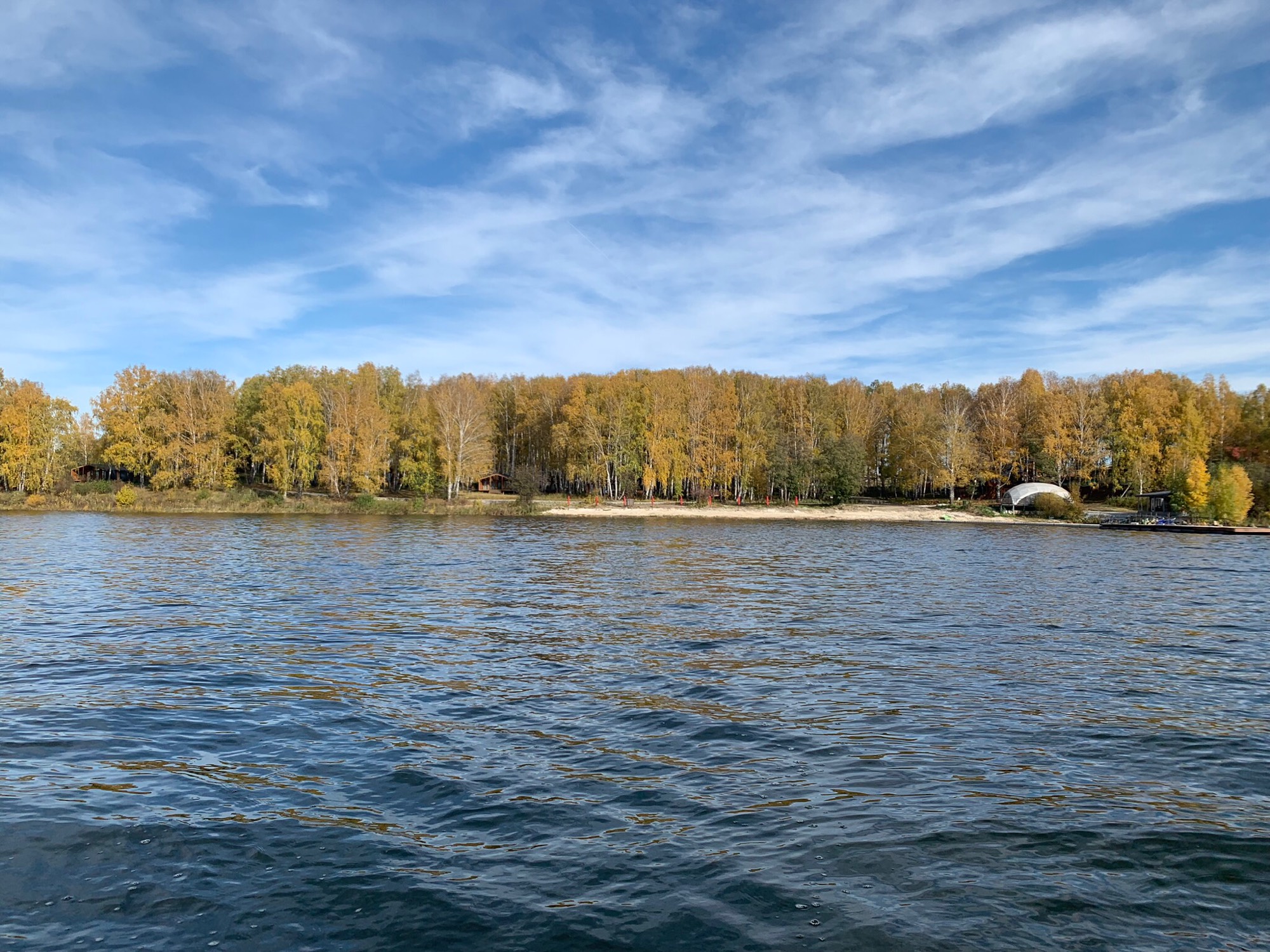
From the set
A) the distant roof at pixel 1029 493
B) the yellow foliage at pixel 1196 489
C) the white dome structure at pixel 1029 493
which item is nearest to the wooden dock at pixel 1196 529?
the yellow foliage at pixel 1196 489

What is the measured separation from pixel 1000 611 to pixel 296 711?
2141 cm

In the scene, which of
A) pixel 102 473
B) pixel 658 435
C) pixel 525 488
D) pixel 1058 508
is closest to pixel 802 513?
pixel 658 435

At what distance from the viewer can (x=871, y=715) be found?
13195 millimetres

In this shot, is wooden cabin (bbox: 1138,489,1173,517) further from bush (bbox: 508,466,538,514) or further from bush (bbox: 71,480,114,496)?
bush (bbox: 71,480,114,496)

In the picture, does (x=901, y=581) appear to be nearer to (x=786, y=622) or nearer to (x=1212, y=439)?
(x=786, y=622)

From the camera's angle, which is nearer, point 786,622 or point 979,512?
point 786,622

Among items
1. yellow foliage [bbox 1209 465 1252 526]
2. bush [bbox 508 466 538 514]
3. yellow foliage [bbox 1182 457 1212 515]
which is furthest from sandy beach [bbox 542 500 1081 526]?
yellow foliage [bbox 1209 465 1252 526]

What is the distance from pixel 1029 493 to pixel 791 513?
28.7 metres

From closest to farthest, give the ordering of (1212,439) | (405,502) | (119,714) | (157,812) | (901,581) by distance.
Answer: (157,812) → (119,714) → (901,581) → (405,502) → (1212,439)

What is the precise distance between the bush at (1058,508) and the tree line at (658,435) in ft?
31.8

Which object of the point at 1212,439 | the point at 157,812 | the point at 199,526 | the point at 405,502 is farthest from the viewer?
the point at 1212,439

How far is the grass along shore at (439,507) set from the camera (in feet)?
262

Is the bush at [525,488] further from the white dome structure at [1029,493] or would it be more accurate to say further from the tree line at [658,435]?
the white dome structure at [1029,493]

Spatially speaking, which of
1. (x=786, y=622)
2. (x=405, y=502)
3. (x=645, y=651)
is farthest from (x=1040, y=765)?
(x=405, y=502)
